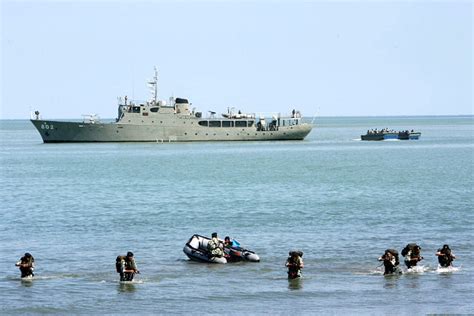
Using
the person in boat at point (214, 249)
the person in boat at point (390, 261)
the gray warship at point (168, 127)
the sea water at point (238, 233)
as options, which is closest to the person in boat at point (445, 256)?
the sea water at point (238, 233)

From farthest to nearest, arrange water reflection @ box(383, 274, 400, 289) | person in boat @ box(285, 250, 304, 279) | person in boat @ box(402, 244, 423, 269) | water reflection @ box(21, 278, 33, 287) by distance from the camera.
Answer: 1. person in boat @ box(402, 244, 423, 269)
2. person in boat @ box(285, 250, 304, 279)
3. water reflection @ box(21, 278, 33, 287)
4. water reflection @ box(383, 274, 400, 289)

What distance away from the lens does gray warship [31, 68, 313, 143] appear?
14575 cm

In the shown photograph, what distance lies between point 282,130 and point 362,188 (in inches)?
3402

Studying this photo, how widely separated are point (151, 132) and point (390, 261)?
113 meters

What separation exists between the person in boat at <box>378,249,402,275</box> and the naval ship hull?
11090 centimetres

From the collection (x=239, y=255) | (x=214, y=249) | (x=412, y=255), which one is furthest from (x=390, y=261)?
(x=214, y=249)

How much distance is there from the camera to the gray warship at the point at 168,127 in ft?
478

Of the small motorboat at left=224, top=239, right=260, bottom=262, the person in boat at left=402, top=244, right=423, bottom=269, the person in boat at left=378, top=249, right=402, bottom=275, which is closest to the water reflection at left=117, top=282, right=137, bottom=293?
the small motorboat at left=224, top=239, right=260, bottom=262

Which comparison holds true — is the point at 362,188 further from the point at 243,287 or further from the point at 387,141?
the point at 387,141

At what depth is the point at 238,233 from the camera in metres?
50.2

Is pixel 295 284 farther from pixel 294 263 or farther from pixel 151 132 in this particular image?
pixel 151 132

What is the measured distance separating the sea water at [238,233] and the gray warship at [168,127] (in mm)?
39084

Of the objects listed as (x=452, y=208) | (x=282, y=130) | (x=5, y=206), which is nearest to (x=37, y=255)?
(x=5, y=206)

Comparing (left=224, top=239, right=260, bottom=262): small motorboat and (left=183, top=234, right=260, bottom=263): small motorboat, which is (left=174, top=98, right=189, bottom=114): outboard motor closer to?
(left=183, top=234, right=260, bottom=263): small motorboat
